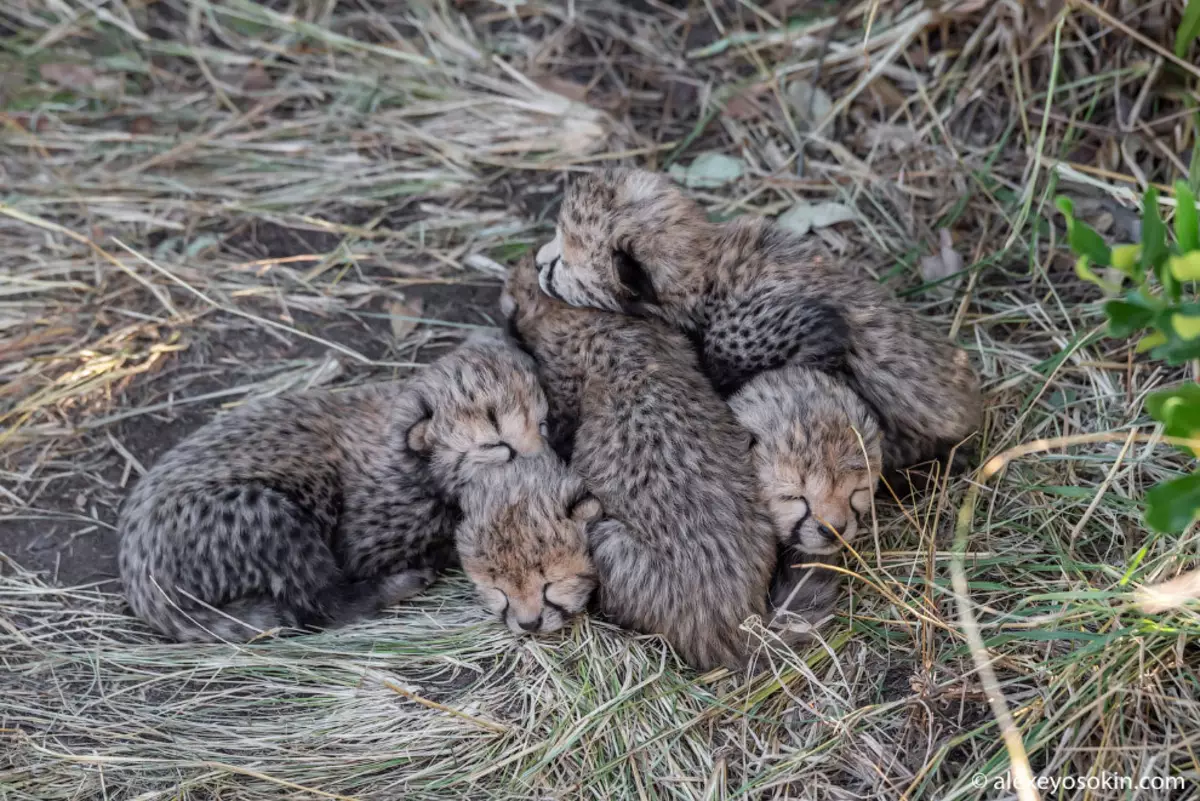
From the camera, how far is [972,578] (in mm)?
3465

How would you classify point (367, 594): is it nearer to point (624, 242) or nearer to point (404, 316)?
point (404, 316)

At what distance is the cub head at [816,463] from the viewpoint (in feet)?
11.6

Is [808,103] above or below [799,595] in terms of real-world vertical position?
above

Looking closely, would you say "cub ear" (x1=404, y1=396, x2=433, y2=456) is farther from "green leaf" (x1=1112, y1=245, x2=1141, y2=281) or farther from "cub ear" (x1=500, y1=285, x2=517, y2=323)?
"green leaf" (x1=1112, y1=245, x2=1141, y2=281)

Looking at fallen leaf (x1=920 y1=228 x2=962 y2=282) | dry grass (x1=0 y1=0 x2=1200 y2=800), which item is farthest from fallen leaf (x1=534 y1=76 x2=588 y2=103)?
fallen leaf (x1=920 y1=228 x2=962 y2=282)

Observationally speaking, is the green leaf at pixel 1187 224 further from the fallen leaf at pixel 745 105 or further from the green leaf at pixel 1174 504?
the fallen leaf at pixel 745 105

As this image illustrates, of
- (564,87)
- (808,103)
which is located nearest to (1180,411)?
(808,103)

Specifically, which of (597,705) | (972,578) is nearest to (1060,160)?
(972,578)

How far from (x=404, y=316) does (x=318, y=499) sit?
1.23 metres

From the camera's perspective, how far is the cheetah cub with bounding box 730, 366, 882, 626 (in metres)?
3.53

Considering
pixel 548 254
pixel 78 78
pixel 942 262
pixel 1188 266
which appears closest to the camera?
pixel 1188 266

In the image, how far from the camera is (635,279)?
4.16 metres

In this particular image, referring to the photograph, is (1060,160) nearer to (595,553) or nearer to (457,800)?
(595,553)

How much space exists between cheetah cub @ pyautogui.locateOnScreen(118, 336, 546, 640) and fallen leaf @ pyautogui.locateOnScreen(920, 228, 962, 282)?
1.86 metres
